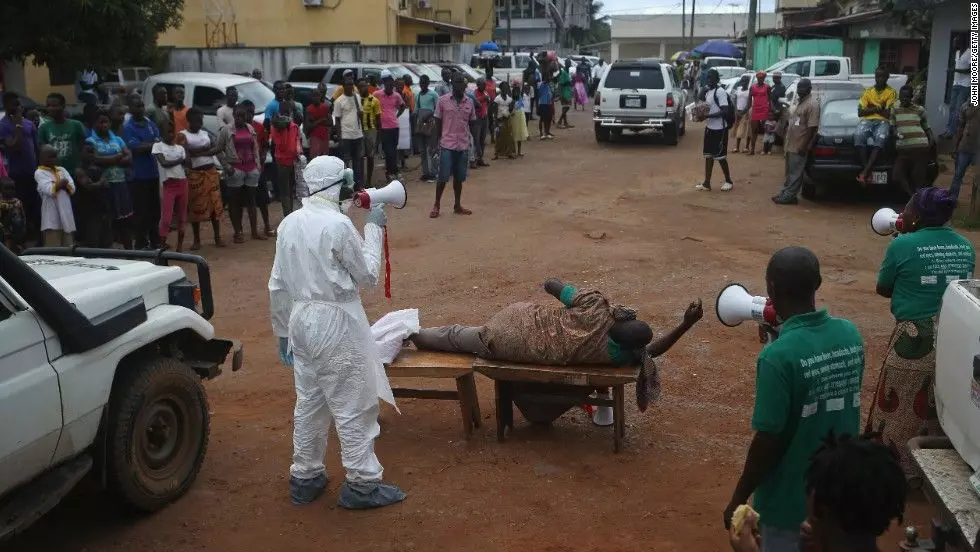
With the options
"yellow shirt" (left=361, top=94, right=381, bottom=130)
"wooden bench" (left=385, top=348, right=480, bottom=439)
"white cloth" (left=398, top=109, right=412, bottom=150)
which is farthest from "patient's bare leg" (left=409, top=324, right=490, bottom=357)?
"white cloth" (left=398, top=109, right=412, bottom=150)

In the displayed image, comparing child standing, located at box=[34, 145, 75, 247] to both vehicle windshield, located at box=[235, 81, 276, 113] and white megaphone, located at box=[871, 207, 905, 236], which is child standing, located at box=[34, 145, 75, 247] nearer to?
vehicle windshield, located at box=[235, 81, 276, 113]

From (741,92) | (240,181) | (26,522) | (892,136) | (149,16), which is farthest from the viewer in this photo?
(741,92)

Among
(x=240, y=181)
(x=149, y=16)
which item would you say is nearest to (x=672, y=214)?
(x=240, y=181)

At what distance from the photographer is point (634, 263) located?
10109 mm

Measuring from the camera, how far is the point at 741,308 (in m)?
3.65

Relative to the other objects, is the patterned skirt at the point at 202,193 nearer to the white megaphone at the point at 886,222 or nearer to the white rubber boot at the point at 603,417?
the white rubber boot at the point at 603,417

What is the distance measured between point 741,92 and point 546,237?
10.6 metres

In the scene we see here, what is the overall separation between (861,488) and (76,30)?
43.3ft

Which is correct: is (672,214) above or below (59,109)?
below

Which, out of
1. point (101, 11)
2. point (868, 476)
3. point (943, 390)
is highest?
point (101, 11)

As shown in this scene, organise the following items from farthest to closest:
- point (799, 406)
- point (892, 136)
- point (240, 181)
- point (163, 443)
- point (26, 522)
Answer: point (892, 136), point (240, 181), point (163, 443), point (26, 522), point (799, 406)

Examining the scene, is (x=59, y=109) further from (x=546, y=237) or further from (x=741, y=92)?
(x=741, y=92)

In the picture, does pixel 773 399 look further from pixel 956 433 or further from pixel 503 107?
pixel 503 107

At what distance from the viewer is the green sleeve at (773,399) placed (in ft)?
9.91
